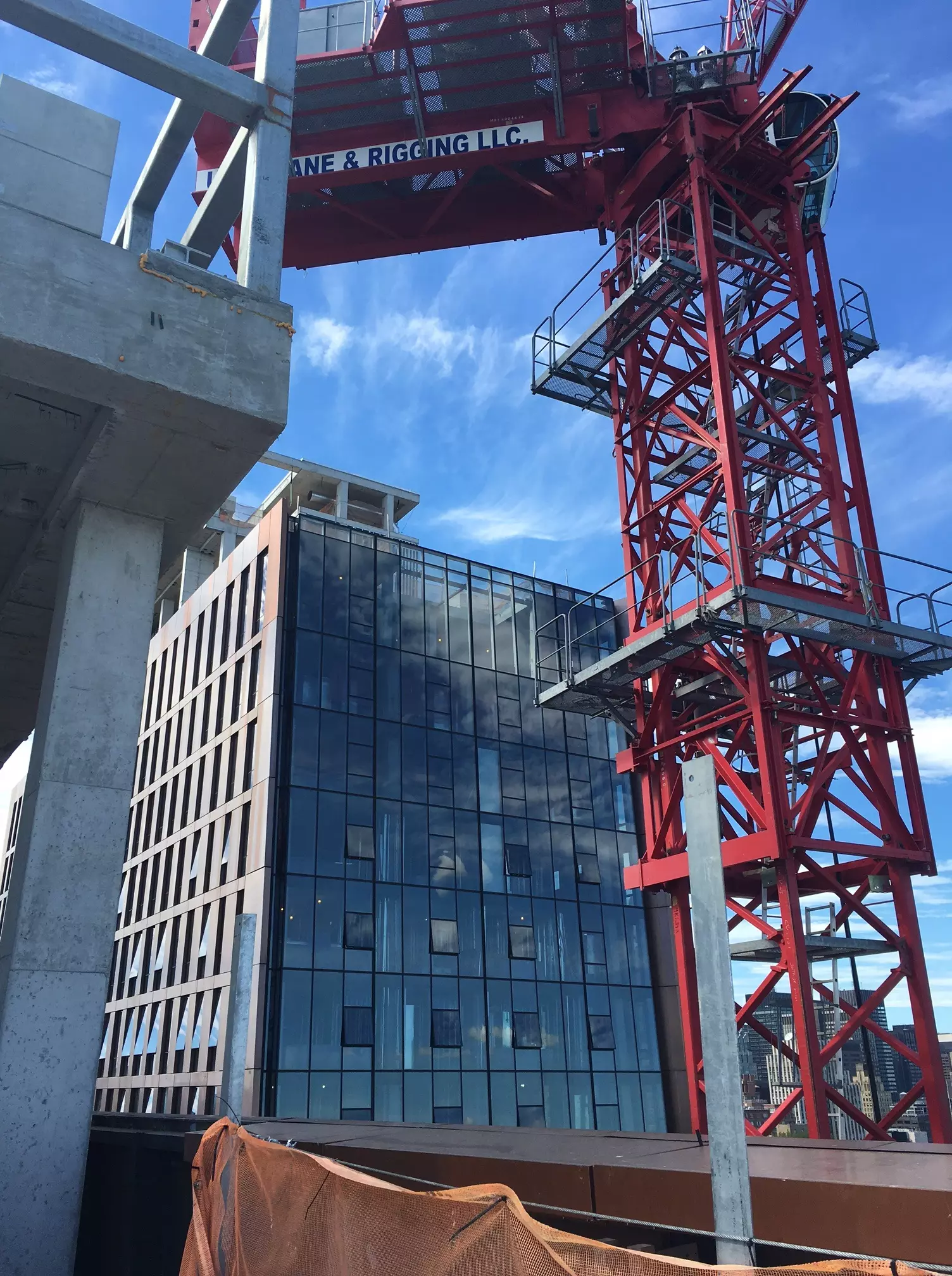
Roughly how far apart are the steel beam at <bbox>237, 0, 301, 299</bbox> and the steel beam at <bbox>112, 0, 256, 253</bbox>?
1030 millimetres

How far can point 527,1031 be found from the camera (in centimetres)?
3691

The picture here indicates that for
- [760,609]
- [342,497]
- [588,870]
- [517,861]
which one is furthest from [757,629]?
[342,497]

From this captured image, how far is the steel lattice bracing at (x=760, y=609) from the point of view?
1580 cm

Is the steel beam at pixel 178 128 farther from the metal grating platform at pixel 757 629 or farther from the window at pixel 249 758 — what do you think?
the window at pixel 249 758

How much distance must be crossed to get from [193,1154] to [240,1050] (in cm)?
123

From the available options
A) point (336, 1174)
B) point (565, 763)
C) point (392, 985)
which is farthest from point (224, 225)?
point (565, 763)

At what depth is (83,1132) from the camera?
776cm

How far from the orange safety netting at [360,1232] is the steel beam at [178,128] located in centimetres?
987

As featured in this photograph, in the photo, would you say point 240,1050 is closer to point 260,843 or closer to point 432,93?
point 432,93

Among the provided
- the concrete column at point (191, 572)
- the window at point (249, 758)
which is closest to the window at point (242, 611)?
the window at point (249, 758)

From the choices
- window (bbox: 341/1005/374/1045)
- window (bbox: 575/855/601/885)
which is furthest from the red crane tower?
window (bbox: 575/855/601/885)

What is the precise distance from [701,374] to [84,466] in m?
14.2

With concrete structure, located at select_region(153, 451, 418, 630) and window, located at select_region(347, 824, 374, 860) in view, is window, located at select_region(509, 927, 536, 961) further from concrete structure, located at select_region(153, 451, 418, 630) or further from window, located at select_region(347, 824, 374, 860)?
concrete structure, located at select_region(153, 451, 418, 630)

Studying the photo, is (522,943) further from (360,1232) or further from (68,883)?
(360,1232)
